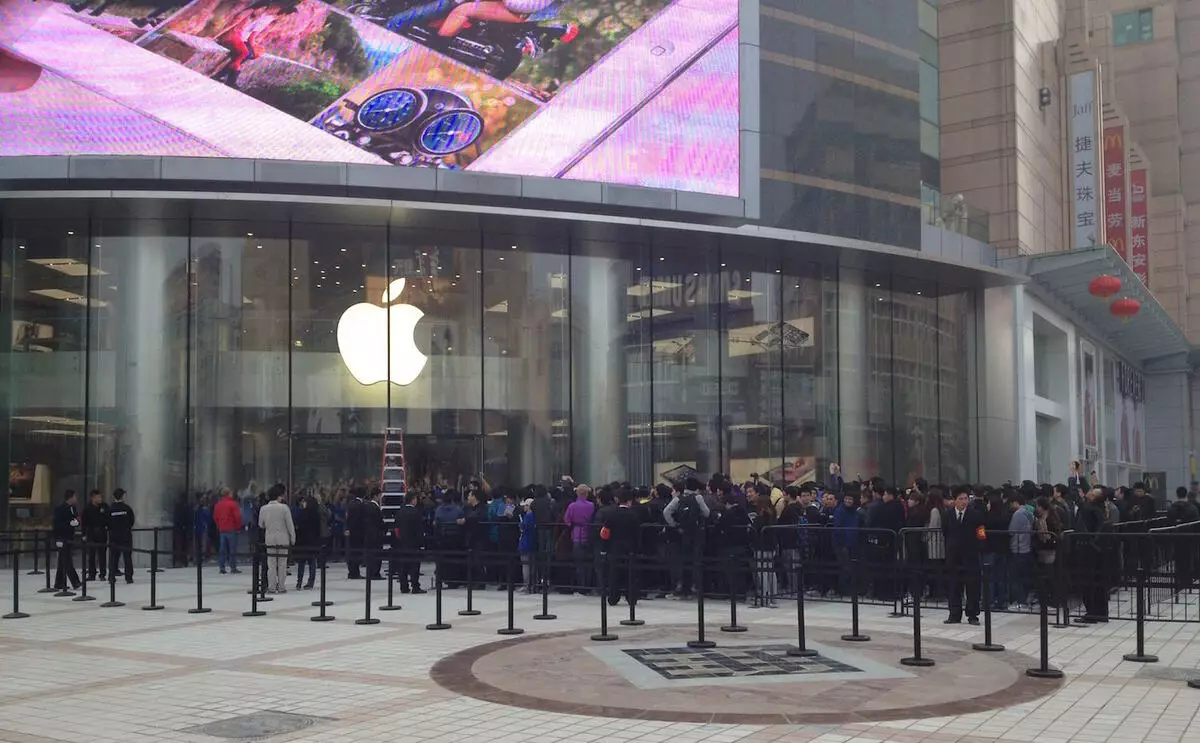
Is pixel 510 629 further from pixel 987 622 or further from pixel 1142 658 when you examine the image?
pixel 1142 658

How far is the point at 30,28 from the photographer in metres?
27.5

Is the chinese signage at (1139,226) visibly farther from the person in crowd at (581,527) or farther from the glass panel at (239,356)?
the person in crowd at (581,527)

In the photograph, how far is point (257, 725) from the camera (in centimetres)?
916

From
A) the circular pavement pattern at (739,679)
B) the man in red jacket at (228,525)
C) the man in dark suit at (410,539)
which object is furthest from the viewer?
the man in red jacket at (228,525)

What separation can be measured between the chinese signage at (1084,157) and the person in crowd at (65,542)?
3570cm

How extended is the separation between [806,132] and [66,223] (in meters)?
18.1

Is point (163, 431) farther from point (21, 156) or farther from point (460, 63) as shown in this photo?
point (460, 63)

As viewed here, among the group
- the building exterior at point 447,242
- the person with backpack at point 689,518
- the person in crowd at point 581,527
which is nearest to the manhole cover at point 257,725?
the person with backpack at point 689,518

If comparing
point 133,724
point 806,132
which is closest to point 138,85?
point 806,132

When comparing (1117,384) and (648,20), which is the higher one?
(648,20)

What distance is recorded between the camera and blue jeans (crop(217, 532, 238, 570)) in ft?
81.0

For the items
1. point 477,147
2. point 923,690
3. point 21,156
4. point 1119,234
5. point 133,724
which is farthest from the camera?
point 1119,234

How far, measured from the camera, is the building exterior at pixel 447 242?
2673 cm

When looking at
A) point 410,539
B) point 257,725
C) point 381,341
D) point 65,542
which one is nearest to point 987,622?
point 257,725
